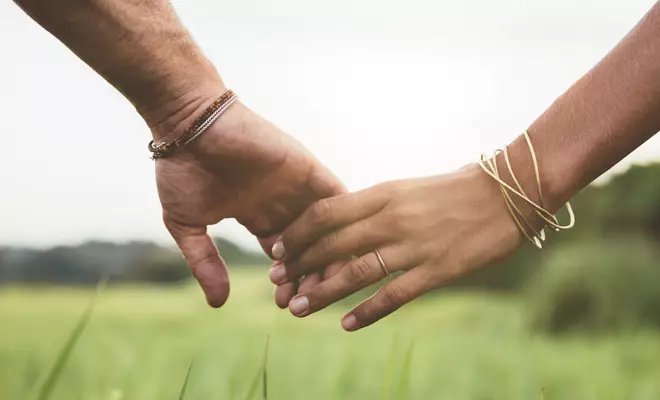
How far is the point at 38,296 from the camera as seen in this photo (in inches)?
242

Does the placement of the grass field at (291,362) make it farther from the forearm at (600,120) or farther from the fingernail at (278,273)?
the forearm at (600,120)

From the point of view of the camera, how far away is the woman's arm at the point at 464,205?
115 centimetres

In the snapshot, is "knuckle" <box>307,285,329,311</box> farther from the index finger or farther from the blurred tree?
the blurred tree

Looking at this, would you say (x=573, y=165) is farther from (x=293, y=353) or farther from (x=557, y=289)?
(x=557, y=289)

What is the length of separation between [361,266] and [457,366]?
1375 mm

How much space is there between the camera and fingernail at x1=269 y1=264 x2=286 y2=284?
144 cm

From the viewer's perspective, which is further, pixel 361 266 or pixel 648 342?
pixel 648 342

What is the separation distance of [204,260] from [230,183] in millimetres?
149

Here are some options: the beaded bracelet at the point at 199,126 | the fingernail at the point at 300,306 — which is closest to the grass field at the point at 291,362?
the fingernail at the point at 300,306

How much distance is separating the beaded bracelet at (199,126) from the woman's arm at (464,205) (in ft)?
0.77

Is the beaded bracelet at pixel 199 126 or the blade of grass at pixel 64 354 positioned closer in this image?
the blade of grass at pixel 64 354

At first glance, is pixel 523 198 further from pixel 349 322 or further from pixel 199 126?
pixel 199 126

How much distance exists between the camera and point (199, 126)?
141 cm

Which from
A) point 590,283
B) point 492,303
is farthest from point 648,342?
point 492,303
